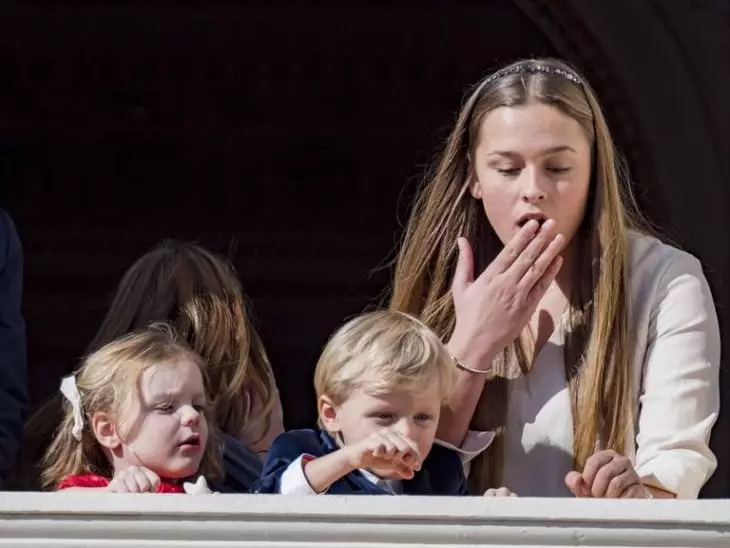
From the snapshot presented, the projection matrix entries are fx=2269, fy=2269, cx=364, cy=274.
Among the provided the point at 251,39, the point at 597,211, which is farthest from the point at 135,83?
the point at 597,211

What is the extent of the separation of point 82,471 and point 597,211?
0.92 m

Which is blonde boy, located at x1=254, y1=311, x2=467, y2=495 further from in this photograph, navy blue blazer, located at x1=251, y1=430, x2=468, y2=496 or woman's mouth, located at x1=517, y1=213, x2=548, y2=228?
woman's mouth, located at x1=517, y1=213, x2=548, y2=228

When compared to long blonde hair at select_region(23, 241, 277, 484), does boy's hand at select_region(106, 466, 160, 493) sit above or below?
below

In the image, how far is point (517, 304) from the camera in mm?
3523

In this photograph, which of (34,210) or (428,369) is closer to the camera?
(428,369)

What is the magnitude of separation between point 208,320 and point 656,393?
0.84 meters

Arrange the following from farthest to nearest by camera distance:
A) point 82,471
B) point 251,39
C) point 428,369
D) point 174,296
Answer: point 251,39 → point 174,296 → point 82,471 → point 428,369

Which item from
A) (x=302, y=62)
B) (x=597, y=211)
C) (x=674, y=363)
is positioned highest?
(x=302, y=62)

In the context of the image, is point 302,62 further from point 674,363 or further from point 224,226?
point 674,363

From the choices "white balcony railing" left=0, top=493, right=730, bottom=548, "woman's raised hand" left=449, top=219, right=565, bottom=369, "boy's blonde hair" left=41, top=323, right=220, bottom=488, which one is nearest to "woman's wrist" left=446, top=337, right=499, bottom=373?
"woman's raised hand" left=449, top=219, right=565, bottom=369

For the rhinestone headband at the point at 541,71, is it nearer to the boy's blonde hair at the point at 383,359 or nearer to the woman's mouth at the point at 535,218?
the woman's mouth at the point at 535,218

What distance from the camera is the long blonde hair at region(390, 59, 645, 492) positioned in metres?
3.50

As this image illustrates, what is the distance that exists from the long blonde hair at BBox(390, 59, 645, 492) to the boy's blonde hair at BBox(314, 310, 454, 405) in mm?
207

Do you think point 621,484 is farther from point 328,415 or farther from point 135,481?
point 135,481
